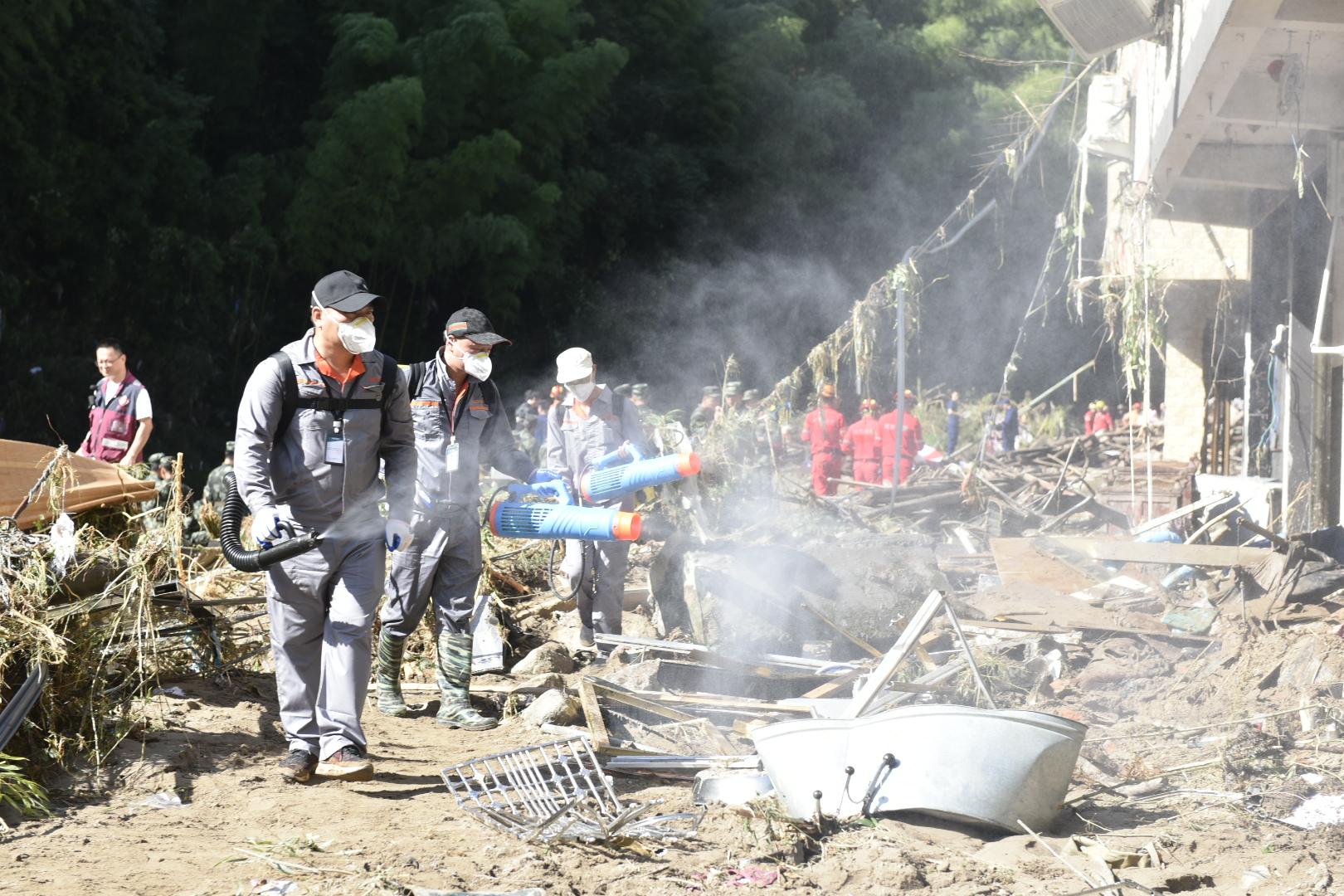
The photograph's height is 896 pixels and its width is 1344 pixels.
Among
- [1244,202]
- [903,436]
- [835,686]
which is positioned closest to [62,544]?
[835,686]

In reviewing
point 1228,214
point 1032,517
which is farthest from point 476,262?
point 1228,214

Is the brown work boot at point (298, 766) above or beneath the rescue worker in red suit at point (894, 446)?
beneath

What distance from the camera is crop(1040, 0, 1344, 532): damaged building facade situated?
27.1ft

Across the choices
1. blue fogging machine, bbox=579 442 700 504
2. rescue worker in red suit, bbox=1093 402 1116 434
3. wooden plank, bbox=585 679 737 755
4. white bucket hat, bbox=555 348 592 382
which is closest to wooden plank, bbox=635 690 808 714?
wooden plank, bbox=585 679 737 755

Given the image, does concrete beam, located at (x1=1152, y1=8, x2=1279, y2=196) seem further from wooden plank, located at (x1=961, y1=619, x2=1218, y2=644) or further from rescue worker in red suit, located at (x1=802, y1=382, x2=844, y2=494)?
rescue worker in red suit, located at (x1=802, y1=382, x2=844, y2=494)

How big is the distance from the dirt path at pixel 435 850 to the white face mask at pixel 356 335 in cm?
163

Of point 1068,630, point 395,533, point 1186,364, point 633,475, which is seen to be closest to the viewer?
point 395,533

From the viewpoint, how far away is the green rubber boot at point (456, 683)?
21.0ft

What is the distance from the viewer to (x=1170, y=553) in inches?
356

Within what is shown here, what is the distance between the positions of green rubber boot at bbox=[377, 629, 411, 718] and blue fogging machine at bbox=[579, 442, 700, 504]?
56.1 inches

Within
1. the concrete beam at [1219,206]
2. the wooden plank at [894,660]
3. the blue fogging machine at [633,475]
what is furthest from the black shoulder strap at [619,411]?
the concrete beam at [1219,206]

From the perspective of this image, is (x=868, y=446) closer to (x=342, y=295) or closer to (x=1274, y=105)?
(x=1274, y=105)

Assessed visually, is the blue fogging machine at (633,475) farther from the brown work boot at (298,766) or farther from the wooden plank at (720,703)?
the brown work boot at (298,766)

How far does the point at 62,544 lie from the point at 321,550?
1039mm
